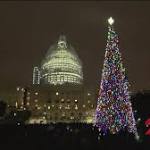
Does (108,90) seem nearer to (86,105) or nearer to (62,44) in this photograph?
(86,105)

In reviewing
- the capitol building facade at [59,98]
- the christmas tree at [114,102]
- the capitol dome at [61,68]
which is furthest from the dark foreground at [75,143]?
the capitol dome at [61,68]

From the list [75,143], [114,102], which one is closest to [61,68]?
[114,102]

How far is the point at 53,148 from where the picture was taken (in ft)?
102

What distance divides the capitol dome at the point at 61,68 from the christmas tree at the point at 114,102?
355 feet

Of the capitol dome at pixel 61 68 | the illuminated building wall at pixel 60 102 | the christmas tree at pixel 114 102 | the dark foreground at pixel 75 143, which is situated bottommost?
the dark foreground at pixel 75 143

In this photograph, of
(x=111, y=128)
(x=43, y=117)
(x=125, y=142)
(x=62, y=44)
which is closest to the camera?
(x=125, y=142)

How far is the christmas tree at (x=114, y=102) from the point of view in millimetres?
41156

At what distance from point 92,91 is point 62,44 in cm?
3744

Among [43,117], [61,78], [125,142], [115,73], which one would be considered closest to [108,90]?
[115,73]

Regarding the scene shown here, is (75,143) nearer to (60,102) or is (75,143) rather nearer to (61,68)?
Result: (60,102)

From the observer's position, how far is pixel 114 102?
4141 cm

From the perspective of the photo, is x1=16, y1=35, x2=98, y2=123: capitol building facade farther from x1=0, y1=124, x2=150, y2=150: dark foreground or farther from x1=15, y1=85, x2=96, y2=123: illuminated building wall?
x1=0, y1=124, x2=150, y2=150: dark foreground

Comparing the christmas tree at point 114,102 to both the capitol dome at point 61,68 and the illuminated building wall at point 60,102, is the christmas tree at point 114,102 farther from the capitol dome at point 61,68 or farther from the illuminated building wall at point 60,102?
the capitol dome at point 61,68

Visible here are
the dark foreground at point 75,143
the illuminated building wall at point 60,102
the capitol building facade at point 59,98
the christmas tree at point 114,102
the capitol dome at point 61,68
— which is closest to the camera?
the dark foreground at point 75,143
